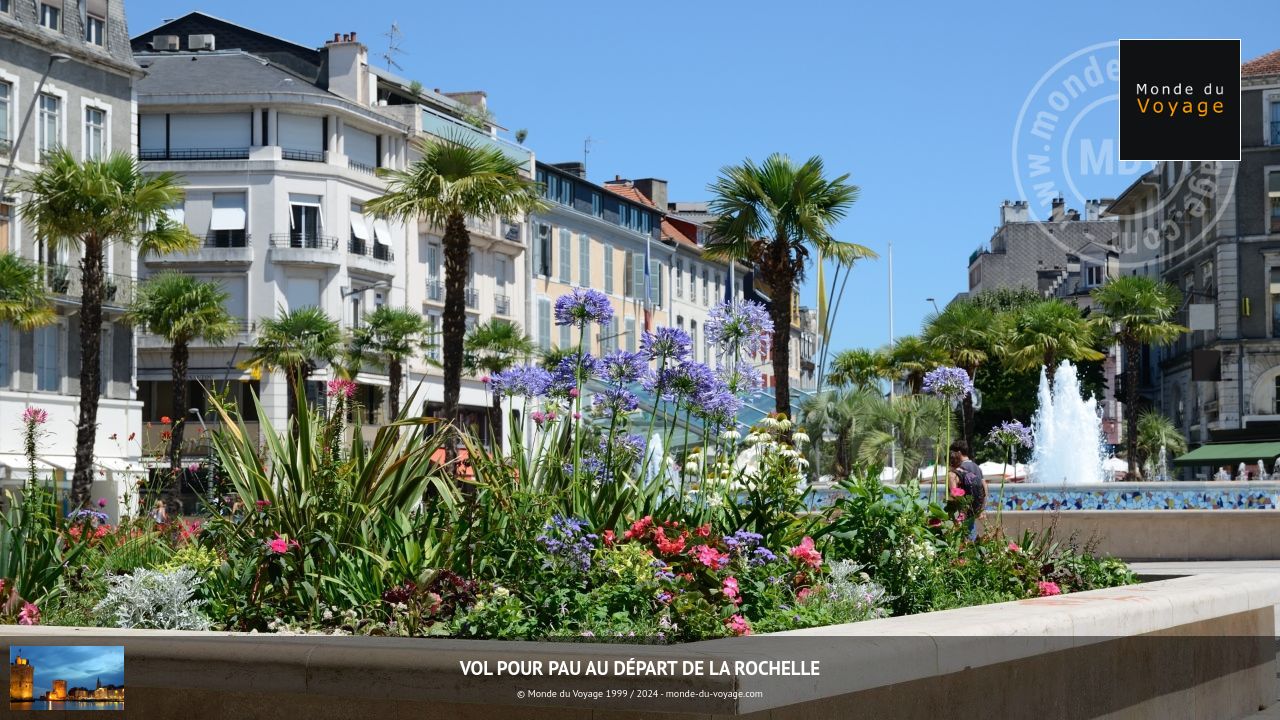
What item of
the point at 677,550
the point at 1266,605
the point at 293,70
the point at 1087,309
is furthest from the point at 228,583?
the point at 1087,309

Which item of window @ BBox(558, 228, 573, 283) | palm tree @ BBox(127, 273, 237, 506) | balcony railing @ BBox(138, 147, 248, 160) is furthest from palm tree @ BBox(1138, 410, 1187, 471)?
palm tree @ BBox(127, 273, 237, 506)

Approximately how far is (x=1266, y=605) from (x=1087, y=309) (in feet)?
307

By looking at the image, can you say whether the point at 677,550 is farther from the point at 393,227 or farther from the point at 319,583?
the point at 393,227

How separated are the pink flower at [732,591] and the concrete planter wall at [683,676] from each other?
584 millimetres

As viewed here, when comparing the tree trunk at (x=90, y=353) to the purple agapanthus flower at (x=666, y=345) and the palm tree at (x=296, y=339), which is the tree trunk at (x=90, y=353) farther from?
the purple agapanthus flower at (x=666, y=345)

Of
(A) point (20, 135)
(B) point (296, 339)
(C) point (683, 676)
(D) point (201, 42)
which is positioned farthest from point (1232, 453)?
(C) point (683, 676)

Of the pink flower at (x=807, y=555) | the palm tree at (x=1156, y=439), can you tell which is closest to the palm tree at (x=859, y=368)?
the palm tree at (x=1156, y=439)

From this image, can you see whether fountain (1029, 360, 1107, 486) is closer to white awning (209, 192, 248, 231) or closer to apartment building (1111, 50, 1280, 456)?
apartment building (1111, 50, 1280, 456)

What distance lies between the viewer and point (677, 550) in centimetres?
694

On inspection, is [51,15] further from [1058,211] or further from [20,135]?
[1058,211]

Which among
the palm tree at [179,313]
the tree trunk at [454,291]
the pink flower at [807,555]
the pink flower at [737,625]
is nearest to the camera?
the pink flower at [737,625]

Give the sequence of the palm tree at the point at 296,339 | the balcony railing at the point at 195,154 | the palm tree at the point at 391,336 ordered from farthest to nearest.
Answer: the balcony railing at the point at 195,154 < the palm tree at the point at 391,336 < the palm tree at the point at 296,339

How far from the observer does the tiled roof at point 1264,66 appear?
221 ft

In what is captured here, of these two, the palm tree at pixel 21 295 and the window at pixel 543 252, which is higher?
the window at pixel 543 252
